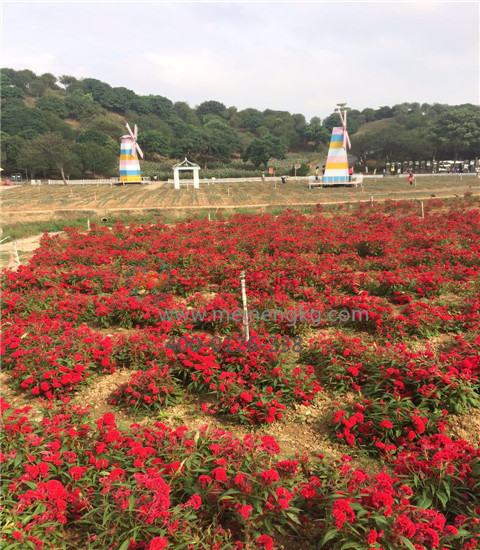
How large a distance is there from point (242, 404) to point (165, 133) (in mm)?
118198

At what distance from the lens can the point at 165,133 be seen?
11300 cm

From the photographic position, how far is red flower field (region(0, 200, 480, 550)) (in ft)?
10.1

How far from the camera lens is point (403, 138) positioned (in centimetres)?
7944

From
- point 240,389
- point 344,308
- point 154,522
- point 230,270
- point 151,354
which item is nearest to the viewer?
point 154,522

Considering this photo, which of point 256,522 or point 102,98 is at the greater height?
point 102,98

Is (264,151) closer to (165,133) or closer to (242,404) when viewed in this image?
(165,133)

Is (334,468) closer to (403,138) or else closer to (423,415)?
(423,415)

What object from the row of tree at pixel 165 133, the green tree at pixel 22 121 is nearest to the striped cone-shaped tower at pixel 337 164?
the row of tree at pixel 165 133

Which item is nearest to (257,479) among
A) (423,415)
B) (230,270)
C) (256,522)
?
(256,522)

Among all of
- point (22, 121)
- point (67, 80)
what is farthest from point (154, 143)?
point (67, 80)

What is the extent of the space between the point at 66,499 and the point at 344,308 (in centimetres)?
558

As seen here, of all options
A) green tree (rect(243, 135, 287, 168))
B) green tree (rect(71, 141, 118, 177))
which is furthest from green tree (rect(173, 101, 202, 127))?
green tree (rect(71, 141, 118, 177))

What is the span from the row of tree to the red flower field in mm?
62474

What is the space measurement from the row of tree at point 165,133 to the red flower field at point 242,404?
Result: 62474mm
